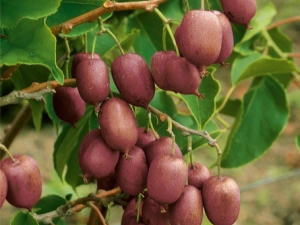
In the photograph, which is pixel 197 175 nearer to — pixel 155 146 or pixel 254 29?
pixel 155 146

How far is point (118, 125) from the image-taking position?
0.69 metres

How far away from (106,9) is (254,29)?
0.52 metres

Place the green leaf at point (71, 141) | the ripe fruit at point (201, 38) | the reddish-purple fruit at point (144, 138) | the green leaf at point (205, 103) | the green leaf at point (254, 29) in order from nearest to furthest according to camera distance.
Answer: the ripe fruit at point (201, 38)
the reddish-purple fruit at point (144, 138)
the green leaf at point (205, 103)
the green leaf at point (71, 141)
the green leaf at point (254, 29)

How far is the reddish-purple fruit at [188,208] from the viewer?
69 cm

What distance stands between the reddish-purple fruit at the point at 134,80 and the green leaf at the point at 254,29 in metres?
0.48

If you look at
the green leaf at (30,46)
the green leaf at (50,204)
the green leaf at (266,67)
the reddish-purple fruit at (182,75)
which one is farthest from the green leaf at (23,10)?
the green leaf at (266,67)

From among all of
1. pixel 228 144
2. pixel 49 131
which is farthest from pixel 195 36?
pixel 49 131

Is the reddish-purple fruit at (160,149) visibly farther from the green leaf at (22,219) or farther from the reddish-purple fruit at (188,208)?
the green leaf at (22,219)

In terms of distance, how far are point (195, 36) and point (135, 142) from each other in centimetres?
13

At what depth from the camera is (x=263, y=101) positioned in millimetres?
1188

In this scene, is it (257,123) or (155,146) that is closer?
(155,146)

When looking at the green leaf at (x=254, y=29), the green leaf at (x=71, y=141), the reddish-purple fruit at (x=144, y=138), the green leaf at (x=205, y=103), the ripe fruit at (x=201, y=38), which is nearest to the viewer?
the ripe fruit at (x=201, y=38)

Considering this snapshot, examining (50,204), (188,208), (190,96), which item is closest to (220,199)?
(188,208)

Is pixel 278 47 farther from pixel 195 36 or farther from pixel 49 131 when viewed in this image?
pixel 49 131
